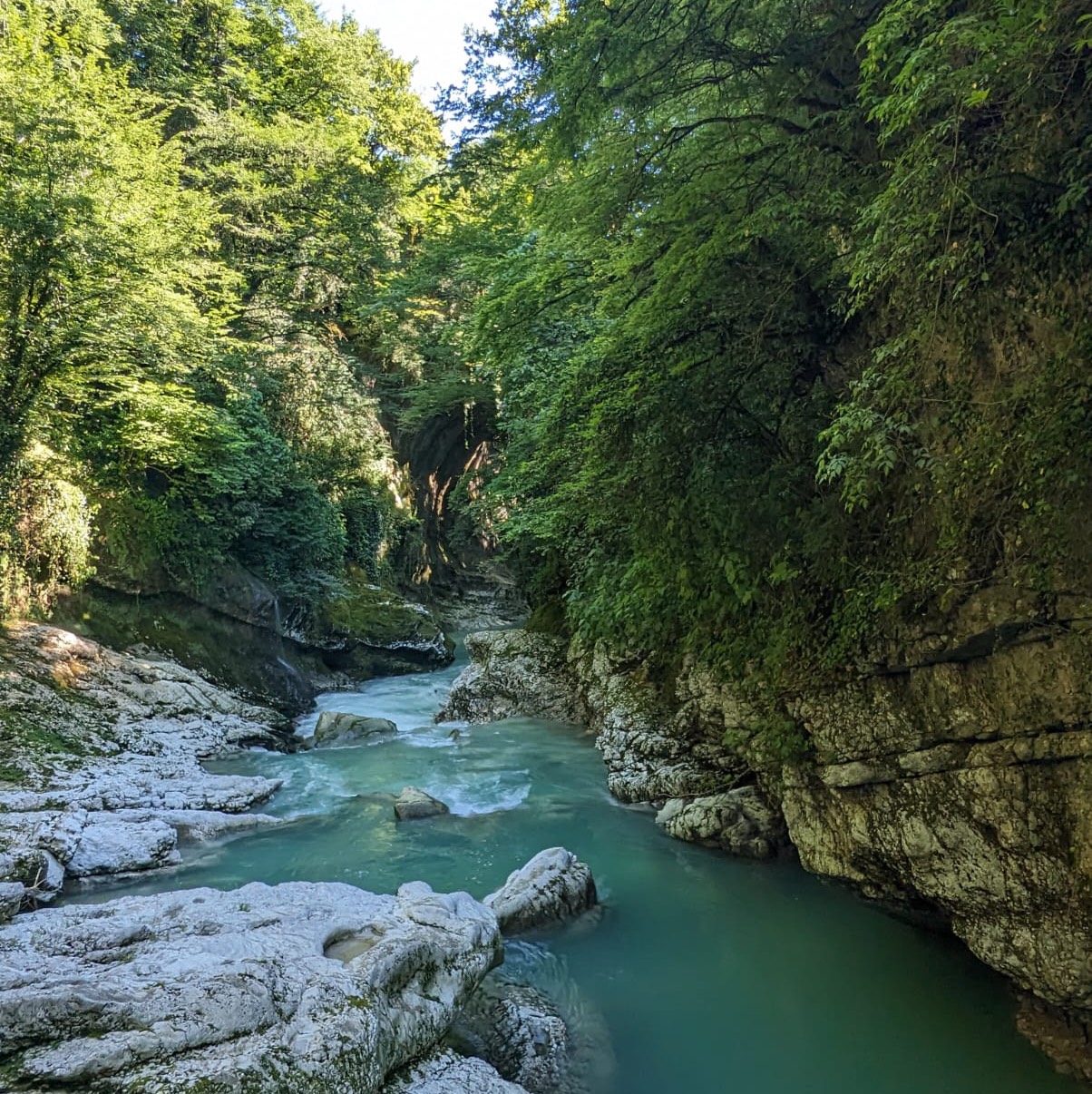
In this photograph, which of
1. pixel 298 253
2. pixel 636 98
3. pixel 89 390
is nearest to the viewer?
pixel 636 98

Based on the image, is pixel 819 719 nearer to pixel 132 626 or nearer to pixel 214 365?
pixel 132 626

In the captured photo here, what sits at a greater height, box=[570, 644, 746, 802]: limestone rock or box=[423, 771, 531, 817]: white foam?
box=[570, 644, 746, 802]: limestone rock

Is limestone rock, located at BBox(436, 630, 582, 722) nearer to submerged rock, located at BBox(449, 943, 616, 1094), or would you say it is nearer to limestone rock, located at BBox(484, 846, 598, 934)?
limestone rock, located at BBox(484, 846, 598, 934)

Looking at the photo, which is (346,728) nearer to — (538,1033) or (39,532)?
(39,532)

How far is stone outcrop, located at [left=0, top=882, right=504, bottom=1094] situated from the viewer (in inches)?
114

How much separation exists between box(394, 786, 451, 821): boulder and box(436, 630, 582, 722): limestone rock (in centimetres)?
404

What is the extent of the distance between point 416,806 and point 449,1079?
490cm

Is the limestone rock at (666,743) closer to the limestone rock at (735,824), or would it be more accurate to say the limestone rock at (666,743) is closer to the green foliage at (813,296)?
→ the limestone rock at (735,824)

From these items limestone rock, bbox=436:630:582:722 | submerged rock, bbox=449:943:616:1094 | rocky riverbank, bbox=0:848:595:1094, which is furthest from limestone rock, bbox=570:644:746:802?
rocky riverbank, bbox=0:848:595:1094

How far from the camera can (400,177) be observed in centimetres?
2402

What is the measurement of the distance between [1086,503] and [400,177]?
25.5 metres

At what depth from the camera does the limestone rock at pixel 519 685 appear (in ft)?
41.1

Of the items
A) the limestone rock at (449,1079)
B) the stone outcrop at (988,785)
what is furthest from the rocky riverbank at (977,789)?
the limestone rock at (449,1079)

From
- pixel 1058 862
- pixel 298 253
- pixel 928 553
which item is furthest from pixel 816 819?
pixel 298 253
